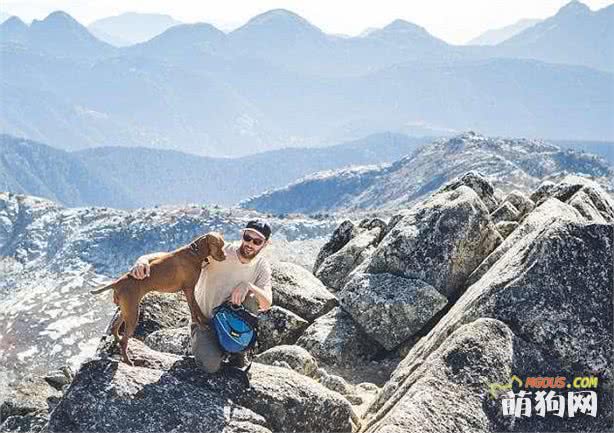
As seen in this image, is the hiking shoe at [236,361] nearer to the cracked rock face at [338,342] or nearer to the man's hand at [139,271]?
the man's hand at [139,271]

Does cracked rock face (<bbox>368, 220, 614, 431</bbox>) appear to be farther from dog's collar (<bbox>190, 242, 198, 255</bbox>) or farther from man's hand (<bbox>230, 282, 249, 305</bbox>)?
dog's collar (<bbox>190, 242, 198, 255</bbox>)

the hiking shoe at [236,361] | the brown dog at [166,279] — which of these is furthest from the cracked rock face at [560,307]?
the brown dog at [166,279]

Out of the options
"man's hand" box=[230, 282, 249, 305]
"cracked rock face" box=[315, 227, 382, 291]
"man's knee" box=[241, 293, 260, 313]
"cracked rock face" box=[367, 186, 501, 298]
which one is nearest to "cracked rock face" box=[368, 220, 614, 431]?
"man's knee" box=[241, 293, 260, 313]

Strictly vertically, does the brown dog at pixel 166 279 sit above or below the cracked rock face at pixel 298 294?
above

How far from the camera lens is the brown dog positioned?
18.5 m

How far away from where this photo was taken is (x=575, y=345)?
1927cm

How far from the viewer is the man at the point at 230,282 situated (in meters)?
18.8

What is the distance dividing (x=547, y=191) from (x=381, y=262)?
1292cm

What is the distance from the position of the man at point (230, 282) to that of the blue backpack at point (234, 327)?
0.80 feet

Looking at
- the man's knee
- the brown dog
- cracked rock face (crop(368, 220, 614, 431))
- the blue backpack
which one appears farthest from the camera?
the man's knee

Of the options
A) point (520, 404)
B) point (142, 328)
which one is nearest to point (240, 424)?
point (520, 404)

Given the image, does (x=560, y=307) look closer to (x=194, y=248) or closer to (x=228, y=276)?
(x=228, y=276)

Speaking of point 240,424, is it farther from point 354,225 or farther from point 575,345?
point 354,225
